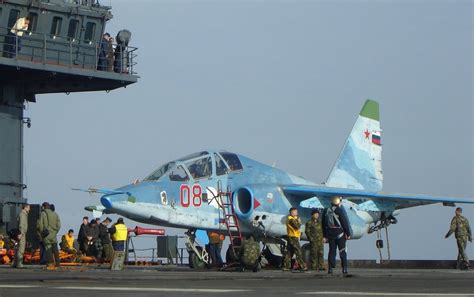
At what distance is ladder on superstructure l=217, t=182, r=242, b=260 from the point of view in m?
23.4

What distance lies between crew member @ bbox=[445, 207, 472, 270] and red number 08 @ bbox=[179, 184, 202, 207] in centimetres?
649

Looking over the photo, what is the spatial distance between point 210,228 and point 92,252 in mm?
5516

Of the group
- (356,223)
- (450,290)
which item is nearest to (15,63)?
(356,223)

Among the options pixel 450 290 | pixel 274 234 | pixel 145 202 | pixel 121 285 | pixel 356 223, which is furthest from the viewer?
pixel 356 223

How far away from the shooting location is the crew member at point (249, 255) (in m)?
21.2

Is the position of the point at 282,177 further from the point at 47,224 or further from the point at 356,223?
the point at 47,224

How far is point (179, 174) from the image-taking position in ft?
75.9

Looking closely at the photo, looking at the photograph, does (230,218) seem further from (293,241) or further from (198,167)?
(293,241)

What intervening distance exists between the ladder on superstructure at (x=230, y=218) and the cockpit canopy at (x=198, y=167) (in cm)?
42

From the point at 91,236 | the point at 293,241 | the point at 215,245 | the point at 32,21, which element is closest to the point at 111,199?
the point at 215,245

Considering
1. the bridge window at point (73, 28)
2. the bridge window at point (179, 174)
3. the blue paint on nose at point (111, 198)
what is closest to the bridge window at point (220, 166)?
the bridge window at point (179, 174)

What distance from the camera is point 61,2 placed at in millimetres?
32250

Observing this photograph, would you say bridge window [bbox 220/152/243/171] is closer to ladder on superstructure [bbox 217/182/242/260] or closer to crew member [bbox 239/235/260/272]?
ladder on superstructure [bbox 217/182/242/260]

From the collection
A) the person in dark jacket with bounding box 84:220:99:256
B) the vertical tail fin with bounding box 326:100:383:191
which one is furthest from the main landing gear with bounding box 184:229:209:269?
the vertical tail fin with bounding box 326:100:383:191
